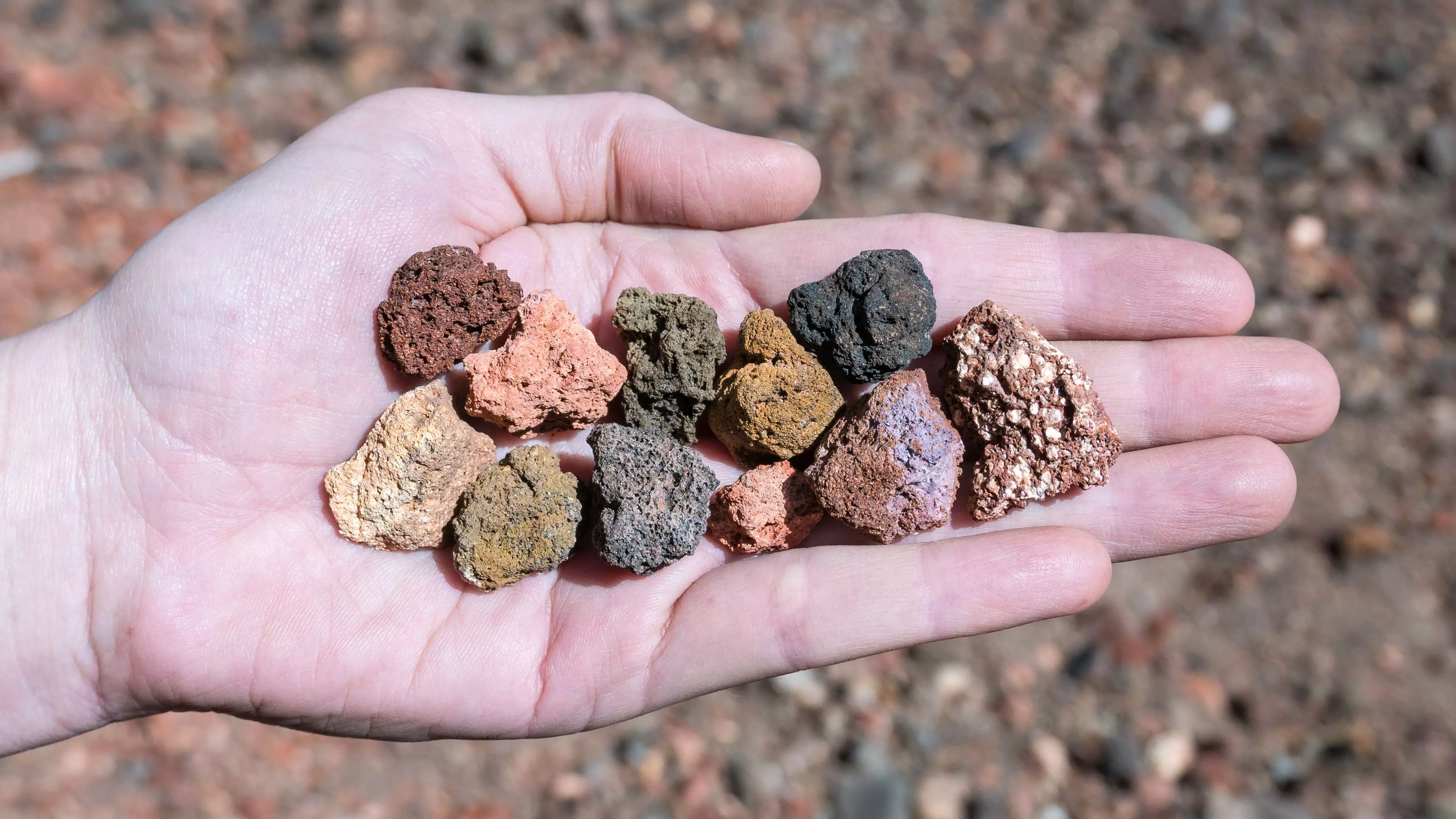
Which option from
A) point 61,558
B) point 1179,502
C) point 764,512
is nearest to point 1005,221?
point 1179,502

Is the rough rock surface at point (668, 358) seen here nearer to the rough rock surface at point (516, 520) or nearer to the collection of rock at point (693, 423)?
the collection of rock at point (693, 423)

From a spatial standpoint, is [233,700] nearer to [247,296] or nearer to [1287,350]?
[247,296]

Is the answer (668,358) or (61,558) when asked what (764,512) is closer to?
(668,358)

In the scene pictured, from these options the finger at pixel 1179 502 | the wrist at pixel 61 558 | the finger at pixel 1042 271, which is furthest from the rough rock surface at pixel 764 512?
the wrist at pixel 61 558

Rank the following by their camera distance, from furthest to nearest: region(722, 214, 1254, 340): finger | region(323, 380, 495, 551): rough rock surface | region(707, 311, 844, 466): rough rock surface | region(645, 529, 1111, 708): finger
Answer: region(722, 214, 1254, 340): finger < region(707, 311, 844, 466): rough rock surface < region(323, 380, 495, 551): rough rock surface < region(645, 529, 1111, 708): finger

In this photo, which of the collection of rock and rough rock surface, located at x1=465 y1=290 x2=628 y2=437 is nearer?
the collection of rock

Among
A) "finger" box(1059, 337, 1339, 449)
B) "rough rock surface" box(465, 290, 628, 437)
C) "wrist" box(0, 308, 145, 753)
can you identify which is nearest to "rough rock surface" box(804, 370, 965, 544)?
"finger" box(1059, 337, 1339, 449)

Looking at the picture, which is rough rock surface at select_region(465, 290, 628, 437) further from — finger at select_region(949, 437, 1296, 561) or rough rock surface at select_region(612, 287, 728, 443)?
finger at select_region(949, 437, 1296, 561)

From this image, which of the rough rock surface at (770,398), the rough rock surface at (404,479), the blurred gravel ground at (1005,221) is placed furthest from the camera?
the blurred gravel ground at (1005,221)
